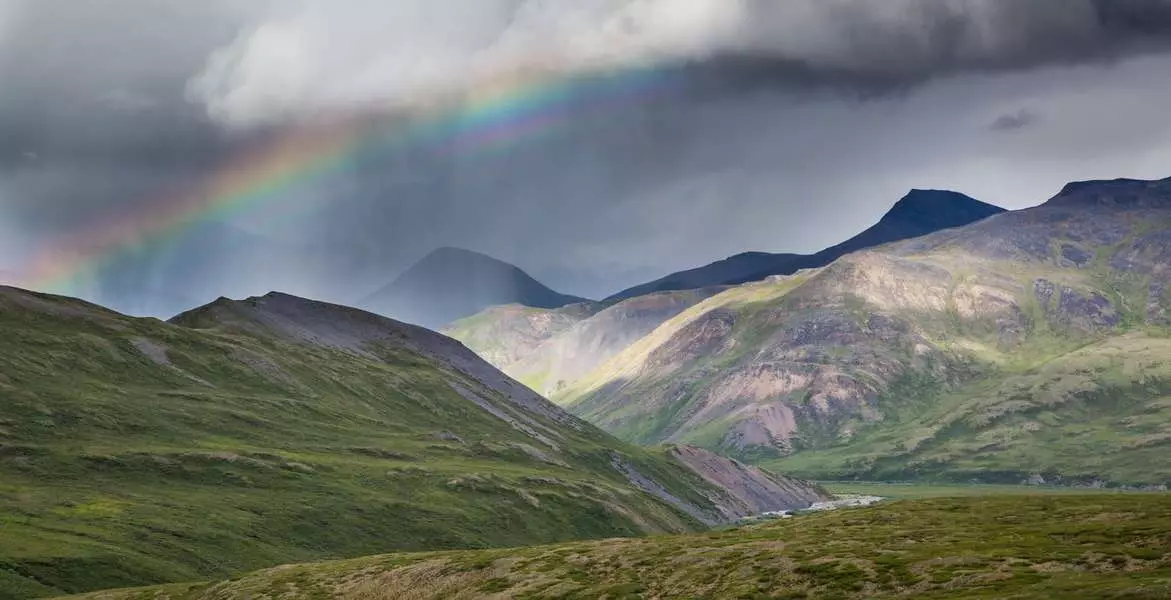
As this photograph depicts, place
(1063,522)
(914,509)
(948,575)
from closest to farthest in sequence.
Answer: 1. (948,575)
2. (1063,522)
3. (914,509)

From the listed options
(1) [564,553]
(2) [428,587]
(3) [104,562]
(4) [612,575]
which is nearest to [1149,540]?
(4) [612,575]

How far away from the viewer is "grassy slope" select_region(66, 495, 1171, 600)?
73.9m

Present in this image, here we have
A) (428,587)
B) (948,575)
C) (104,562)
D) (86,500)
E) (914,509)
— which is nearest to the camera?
(948,575)

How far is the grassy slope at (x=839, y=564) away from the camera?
73.9 meters

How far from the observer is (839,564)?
86.2 metres

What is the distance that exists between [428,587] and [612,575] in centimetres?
2068

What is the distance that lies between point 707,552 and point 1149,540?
39.8 m

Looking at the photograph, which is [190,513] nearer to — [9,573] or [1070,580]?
[9,573]

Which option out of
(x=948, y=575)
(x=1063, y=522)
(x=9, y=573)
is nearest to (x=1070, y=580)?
(x=948, y=575)

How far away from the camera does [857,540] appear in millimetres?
102312

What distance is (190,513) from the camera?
193000 mm

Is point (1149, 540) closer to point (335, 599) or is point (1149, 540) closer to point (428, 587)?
point (428, 587)

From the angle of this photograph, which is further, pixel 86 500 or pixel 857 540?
pixel 86 500

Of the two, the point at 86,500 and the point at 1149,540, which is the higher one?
the point at 86,500
